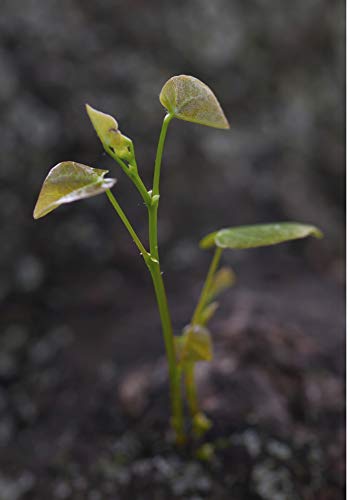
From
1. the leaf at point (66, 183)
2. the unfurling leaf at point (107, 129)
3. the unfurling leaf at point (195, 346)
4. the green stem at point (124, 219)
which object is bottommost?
the unfurling leaf at point (195, 346)

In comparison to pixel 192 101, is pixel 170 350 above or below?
below

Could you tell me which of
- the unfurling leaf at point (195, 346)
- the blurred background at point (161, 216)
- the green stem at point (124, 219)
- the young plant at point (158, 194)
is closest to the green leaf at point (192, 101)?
the young plant at point (158, 194)

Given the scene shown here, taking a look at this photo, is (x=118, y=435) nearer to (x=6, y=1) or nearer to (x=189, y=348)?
(x=189, y=348)

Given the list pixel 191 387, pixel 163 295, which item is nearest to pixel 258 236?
pixel 163 295

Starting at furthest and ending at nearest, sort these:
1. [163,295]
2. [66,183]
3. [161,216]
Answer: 1. [161,216]
2. [163,295]
3. [66,183]

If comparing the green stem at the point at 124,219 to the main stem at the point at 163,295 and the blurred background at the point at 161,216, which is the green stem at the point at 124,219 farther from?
the blurred background at the point at 161,216

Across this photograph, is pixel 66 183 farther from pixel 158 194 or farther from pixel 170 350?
pixel 170 350

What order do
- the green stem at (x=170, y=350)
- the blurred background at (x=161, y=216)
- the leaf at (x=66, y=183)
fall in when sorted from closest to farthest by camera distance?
the leaf at (x=66, y=183) < the green stem at (x=170, y=350) < the blurred background at (x=161, y=216)
